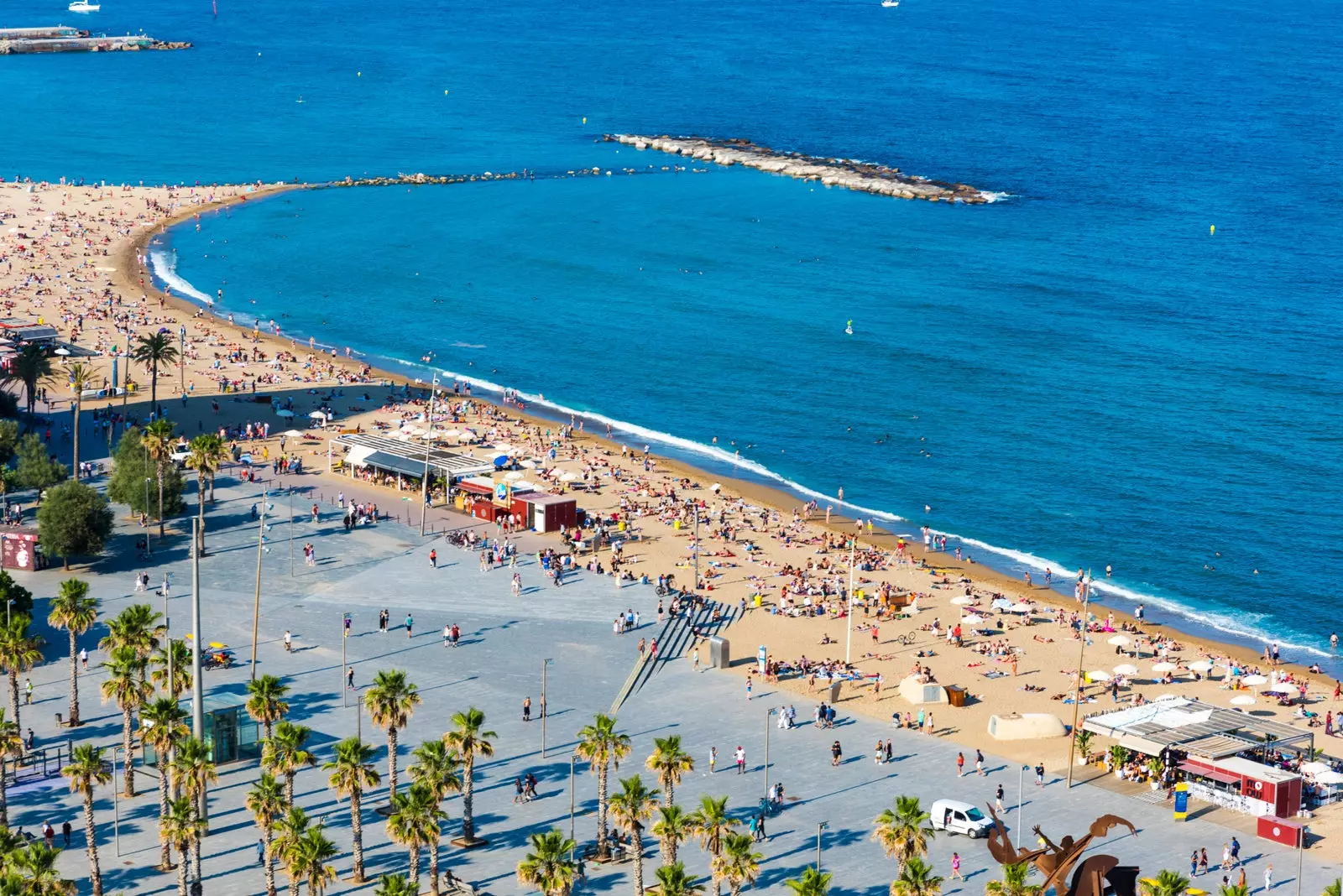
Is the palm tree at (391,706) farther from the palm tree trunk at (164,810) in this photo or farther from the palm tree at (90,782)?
the palm tree at (90,782)

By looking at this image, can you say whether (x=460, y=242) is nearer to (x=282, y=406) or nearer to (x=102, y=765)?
(x=282, y=406)

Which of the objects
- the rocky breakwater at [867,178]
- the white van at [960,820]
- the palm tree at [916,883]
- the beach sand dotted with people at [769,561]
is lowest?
the beach sand dotted with people at [769,561]

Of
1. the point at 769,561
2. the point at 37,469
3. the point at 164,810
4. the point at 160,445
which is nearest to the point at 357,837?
the point at 164,810

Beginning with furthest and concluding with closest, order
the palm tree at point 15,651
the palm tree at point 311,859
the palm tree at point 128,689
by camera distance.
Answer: the palm tree at point 15,651
the palm tree at point 128,689
the palm tree at point 311,859

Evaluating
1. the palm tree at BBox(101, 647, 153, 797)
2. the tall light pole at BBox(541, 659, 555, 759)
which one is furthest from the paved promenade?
the palm tree at BBox(101, 647, 153, 797)

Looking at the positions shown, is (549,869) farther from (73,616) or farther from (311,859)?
(73,616)

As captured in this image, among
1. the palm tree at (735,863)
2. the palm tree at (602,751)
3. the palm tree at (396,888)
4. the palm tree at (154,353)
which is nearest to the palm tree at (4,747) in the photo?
the palm tree at (396,888)
